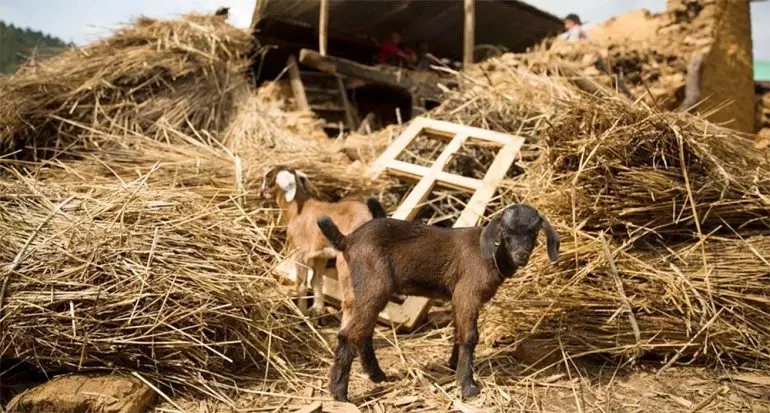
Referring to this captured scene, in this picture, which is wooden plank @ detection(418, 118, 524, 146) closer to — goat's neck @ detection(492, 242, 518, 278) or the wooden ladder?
the wooden ladder

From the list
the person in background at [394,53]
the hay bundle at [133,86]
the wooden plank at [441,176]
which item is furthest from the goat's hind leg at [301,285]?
the person in background at [394,53]

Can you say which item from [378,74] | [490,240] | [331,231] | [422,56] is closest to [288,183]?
[331,231]

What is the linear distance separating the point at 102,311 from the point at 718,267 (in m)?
3.81

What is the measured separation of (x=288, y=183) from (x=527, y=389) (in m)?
2.50

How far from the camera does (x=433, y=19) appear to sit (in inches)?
447

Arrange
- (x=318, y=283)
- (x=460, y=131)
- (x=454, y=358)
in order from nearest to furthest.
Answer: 1. (x=454, y=358)
2. (x=318, y=283)
3. (x=460, y=131)

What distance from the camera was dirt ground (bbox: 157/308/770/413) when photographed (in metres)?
3.41

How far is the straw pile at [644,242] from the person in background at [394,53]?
257 inches

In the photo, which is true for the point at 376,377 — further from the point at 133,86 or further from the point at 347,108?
the point at 347,108

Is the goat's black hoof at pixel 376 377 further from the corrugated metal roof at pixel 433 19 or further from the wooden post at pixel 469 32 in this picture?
the corrugated metal roof at pixel 433 19

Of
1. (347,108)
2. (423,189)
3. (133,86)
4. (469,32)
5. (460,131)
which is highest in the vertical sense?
(469,32)

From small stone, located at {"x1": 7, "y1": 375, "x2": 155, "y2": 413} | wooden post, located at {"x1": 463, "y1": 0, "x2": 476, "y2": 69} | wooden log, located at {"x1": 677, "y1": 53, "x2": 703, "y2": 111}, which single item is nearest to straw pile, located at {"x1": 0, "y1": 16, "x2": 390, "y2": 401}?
small stone, located at {"x1": 7, "y1": 375, "x2": 155, "y2": 413}

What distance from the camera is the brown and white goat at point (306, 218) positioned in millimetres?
4727

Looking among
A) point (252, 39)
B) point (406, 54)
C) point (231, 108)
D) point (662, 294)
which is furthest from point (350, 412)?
point (406, 54)
